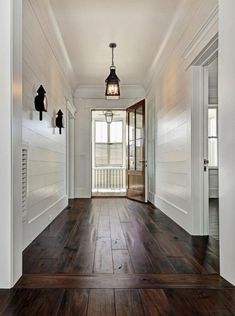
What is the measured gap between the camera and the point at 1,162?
1.97 metres

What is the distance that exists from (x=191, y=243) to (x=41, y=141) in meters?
2.06

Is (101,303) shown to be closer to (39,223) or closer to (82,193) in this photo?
(39,223)

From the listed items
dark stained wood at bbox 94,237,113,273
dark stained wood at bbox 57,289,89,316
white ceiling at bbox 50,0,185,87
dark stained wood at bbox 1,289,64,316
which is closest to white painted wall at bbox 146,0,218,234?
white ceiling at bbox 50,0,185,87

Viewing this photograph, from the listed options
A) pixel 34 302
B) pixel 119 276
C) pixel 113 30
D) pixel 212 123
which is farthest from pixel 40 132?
pixel 212 123

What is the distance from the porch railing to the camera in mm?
10039

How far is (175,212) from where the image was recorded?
13.8 feet

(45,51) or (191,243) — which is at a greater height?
(45,51)

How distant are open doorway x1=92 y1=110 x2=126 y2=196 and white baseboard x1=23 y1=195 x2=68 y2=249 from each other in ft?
16.5

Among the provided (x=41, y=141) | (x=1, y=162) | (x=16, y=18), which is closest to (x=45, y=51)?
(x=41, y=141)

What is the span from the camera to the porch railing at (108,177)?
10039mm

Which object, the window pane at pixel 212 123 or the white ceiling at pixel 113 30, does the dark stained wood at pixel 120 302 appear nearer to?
the white ceiling at pixel 113 30

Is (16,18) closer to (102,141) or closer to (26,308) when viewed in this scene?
(26,308)

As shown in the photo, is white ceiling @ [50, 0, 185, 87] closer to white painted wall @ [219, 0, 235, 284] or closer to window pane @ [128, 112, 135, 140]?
window pane @ [128, 112, 135, 140]

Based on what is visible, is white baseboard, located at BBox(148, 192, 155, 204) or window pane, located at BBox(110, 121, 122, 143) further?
window pane, located at BBox(110, 121, 122, 143)
